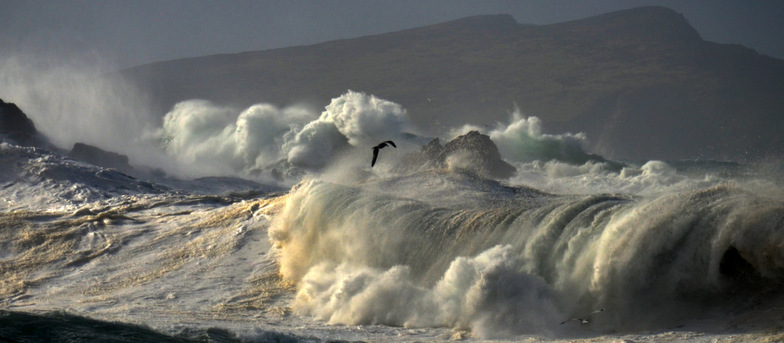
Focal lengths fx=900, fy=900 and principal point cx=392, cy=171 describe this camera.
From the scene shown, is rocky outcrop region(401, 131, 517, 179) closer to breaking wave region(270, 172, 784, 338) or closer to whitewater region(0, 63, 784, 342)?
whitewater region(0, 63, 784, 342)

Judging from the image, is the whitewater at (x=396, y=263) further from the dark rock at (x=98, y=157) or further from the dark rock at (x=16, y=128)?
the dark rock at (x=16, y=128)

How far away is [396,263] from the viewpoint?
11.1 metres

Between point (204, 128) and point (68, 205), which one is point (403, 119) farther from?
point (68, 205)

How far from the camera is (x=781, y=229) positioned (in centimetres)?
778

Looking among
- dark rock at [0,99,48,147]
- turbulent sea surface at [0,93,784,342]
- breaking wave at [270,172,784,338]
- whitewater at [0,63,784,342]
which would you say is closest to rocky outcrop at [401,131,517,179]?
whitewater at [0,63,784,342]

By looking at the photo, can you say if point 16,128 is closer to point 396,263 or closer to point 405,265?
point 396,263

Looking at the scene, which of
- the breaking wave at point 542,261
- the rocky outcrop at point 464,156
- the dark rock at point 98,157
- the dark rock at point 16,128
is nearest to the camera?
the breaking wave at point 542,261

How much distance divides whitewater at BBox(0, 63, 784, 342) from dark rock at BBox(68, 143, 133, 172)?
357 inches

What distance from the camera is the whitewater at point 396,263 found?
812 cm

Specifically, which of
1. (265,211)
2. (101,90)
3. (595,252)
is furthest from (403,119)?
(101,90)

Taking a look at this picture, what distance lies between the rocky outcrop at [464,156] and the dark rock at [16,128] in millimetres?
13385

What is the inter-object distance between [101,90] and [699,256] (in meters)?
49.4

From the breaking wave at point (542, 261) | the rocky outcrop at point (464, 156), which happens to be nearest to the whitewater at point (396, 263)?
the breaking wave at point (542, 261)

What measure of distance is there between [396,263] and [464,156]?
41.7 ft
